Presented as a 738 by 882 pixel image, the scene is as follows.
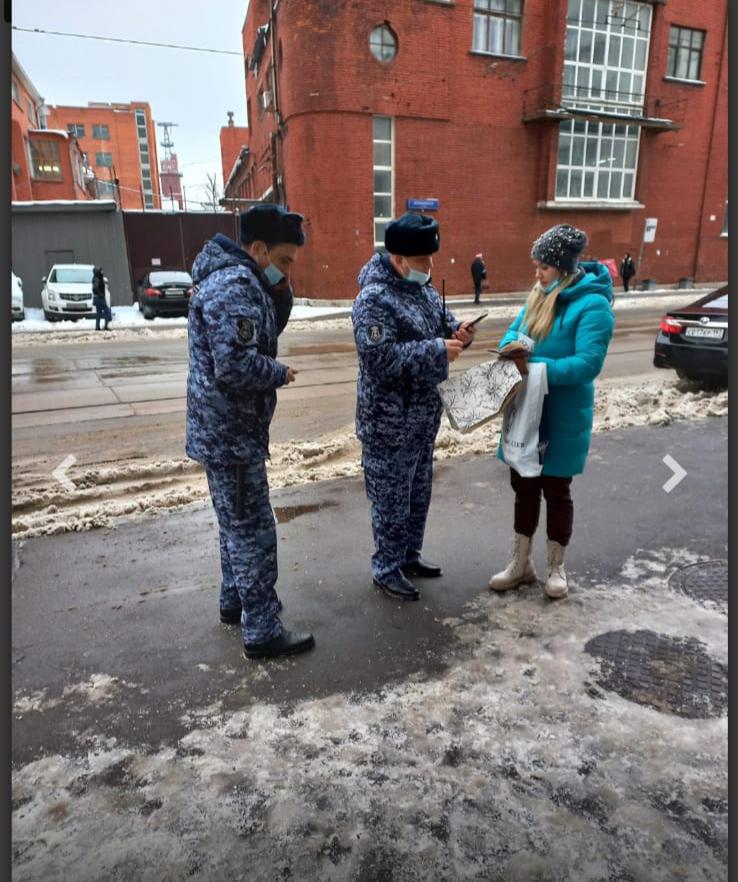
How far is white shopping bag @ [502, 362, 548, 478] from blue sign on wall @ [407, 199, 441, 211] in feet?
74.1

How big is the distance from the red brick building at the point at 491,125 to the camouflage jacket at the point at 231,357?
22.2 metres

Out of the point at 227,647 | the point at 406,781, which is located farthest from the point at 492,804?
the point at 227,647

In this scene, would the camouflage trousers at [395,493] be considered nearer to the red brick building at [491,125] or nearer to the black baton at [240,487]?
the black baton at [240,487]

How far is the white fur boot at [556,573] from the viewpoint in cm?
356

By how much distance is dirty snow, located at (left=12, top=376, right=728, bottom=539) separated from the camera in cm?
486

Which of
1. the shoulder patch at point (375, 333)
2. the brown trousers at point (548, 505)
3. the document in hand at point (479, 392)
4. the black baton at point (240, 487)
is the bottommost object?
the brown trousers at point (548, 505)

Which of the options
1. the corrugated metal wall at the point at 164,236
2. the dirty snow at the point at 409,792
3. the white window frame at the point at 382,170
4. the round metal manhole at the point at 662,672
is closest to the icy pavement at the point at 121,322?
the corrugated metal wall at the point at 164,236

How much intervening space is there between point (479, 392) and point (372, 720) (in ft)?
5.61

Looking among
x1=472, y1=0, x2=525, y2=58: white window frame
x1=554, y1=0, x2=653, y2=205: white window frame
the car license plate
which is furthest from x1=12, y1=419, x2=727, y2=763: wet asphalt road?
x1=554, y1=0, x2=653, y2=205: white window frame

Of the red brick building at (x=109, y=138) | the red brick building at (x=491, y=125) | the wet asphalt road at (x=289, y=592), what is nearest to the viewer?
the wet asphalt road at (x=289, y=592)

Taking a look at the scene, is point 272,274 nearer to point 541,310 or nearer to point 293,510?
point 541,310

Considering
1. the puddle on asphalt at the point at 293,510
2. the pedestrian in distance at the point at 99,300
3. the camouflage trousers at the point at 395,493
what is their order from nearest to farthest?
the camouflage trousers at the point at 395,493, the puddle on asphalt at the point at 293,510, the pedestrian in distance at the point at 99,300

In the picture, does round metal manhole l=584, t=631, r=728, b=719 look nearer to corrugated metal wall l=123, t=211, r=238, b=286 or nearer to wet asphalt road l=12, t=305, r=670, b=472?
wet asphalt road l=12, t=305, r=670, b=472

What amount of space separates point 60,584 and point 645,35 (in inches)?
1284
